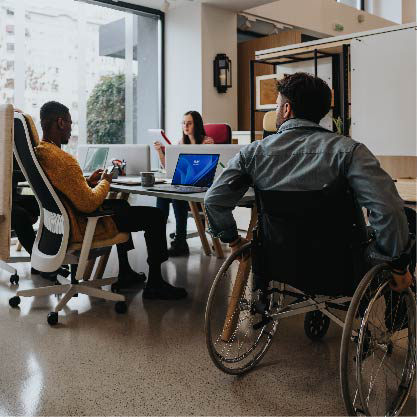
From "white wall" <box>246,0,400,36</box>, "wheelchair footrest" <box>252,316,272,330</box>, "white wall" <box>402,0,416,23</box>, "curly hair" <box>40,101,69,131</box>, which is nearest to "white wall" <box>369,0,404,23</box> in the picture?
"white wall" <box>402,0,416,23</box>

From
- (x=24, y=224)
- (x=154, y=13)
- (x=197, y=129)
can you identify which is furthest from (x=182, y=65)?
(x=24, y=224)

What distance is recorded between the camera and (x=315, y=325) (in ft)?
8.59

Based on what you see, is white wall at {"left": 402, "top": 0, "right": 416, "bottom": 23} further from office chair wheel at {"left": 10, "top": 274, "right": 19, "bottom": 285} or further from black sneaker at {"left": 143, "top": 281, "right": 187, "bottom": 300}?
office chair wheel at {"left": 10, "top": 274, "right": 19, "bottom": 285}

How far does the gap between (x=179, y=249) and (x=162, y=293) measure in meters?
1.45

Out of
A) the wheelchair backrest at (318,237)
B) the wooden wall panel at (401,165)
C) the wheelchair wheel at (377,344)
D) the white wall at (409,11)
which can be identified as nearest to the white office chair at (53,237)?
the wheelchair backrest at (318,237)

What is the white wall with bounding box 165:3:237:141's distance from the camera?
273 inches

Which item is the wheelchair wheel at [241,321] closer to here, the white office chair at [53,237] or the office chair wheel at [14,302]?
the white office chair at [53,237]

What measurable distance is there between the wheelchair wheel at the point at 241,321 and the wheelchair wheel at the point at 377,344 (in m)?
0.39

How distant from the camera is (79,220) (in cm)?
288

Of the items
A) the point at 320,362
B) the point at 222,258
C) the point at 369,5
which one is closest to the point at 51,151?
the point at 320,362

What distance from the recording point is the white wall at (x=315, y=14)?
785 centimetres

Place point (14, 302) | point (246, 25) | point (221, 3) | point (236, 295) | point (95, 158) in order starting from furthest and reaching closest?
point (246, 25) → point (221, 3) → point (95, 158) → point (14, 302) → point (236, 295)

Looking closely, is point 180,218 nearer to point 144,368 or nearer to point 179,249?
point 179,249

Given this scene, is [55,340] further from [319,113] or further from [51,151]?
[319,113]
